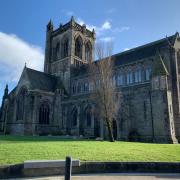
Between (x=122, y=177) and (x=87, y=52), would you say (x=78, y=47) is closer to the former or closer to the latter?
(x=87, y=52)

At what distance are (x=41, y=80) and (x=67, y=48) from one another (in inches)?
433

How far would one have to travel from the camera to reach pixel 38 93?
4606cm

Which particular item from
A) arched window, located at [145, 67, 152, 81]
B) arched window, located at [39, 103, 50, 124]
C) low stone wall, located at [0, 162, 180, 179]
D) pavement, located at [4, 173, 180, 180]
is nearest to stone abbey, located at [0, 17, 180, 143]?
arched window, located at [39, 103, 50, 124]

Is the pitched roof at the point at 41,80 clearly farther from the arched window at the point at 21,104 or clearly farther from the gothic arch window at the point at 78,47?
the gothic arch window at the point at 78,47

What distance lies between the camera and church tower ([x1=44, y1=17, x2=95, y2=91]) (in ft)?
178

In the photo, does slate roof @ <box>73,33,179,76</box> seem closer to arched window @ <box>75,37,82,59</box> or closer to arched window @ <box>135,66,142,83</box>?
arched window @ <box>135,66,142,83</box>

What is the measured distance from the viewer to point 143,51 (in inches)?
1601

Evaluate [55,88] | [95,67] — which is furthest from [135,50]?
[55,88]

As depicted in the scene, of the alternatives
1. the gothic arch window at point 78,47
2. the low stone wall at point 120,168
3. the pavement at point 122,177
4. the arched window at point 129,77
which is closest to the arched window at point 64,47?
the gothic arch window at point 78,47

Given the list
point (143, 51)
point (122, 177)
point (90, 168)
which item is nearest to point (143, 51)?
point (143, 51)

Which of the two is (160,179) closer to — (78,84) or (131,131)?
(131,131)

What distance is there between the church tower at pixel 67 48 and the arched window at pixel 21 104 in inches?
383

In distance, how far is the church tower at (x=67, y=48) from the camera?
5416 cm

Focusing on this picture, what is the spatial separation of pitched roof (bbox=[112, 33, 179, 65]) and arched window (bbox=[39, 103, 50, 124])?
16.8 metres
